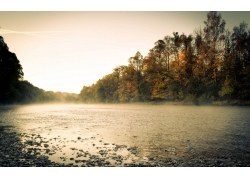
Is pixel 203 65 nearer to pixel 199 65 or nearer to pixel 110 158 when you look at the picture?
pixel 199 65

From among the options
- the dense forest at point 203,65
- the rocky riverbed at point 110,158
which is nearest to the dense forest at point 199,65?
the dense forest at point 203,65

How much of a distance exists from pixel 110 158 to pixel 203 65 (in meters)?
16.6

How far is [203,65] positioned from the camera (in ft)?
67.0

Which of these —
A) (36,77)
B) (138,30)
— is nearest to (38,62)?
(36,77)

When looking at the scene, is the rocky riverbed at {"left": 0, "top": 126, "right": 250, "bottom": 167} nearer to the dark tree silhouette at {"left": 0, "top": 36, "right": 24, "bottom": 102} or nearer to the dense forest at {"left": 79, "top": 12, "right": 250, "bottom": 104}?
the dense forest at {"left": 79, "top": 12, "right": 250, "bottom": 104}

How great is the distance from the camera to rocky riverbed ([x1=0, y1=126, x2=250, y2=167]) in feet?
20.2

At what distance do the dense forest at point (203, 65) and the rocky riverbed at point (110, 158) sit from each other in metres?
10.1

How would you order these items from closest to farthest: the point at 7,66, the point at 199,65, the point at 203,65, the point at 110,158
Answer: the point at 110,158 < the point at 203,65 < the point at 199,65 < the point at 7,66

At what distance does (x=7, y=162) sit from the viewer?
→ 619cm

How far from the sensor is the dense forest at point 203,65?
1817 cm

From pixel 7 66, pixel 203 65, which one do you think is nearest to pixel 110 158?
pixel 203 65

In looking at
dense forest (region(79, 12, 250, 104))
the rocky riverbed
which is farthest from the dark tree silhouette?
the rocky riverbed

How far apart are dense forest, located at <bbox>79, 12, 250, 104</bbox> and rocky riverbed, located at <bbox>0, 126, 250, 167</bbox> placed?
33.0 ft

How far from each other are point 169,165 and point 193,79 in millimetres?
17252
